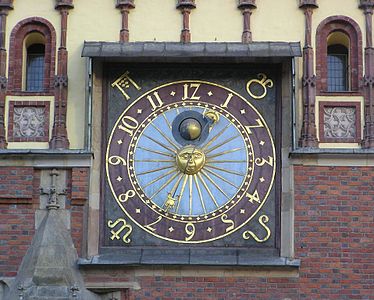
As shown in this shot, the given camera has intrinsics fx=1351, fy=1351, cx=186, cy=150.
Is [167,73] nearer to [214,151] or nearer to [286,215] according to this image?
[214,151]

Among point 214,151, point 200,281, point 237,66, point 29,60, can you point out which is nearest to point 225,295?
point 200,281

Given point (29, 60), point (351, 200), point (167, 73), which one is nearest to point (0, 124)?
point (29, 60)

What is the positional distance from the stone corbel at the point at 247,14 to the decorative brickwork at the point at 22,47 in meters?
2.38

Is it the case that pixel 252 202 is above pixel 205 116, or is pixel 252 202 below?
below

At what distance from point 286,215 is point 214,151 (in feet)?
3.96

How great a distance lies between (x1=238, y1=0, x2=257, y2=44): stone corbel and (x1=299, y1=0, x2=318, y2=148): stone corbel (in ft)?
2.06

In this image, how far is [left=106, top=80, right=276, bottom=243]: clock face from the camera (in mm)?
16484

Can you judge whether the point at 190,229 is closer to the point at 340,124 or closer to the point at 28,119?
the point at 340,124

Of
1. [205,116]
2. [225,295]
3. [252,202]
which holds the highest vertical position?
[205,116]

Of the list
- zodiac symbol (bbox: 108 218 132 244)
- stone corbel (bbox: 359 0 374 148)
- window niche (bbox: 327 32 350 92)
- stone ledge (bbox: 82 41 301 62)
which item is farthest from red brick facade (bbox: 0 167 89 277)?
stone corbel (bbox: 359 0 374 148)

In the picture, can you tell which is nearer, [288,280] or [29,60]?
[288,280]

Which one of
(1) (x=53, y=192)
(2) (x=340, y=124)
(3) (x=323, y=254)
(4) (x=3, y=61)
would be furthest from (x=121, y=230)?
(2) (x=340, y=124)

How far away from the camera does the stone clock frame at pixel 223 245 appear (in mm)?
16172

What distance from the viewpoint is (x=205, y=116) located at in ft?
55.1
